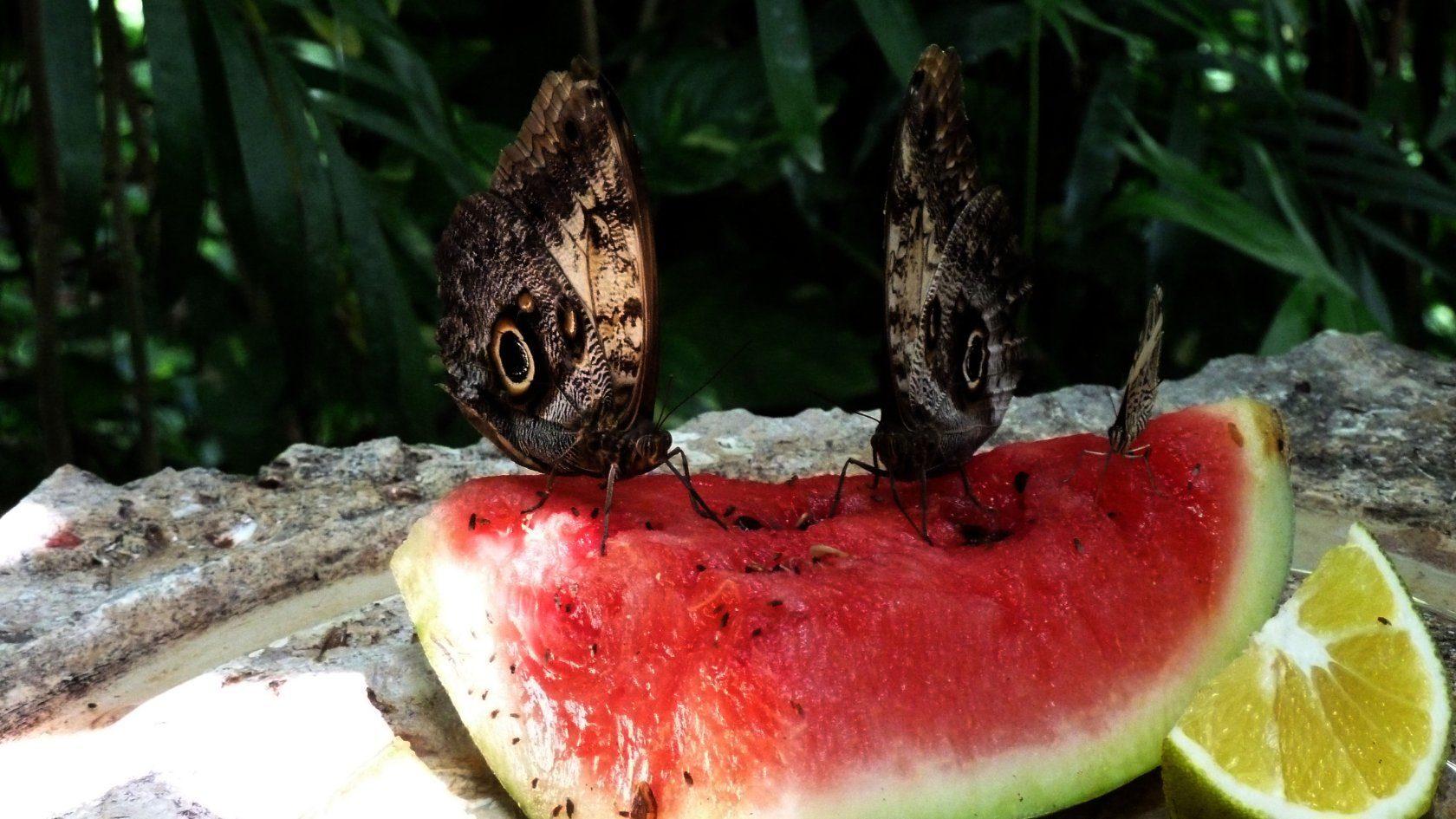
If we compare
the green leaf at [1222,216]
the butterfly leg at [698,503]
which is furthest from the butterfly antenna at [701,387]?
the green leaf at [1222,216]

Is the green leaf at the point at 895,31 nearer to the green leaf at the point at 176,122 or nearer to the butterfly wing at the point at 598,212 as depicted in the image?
the butterfly wing at the point at 598,212

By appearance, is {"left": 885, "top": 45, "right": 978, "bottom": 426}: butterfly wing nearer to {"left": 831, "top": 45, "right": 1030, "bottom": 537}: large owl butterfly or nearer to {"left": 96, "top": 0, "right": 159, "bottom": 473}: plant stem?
{"left": 831, "top": 45, "right": 1030, "bottom": 537}: large owl butterfly

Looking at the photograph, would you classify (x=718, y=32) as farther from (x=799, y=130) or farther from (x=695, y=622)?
(x=695, y=622)

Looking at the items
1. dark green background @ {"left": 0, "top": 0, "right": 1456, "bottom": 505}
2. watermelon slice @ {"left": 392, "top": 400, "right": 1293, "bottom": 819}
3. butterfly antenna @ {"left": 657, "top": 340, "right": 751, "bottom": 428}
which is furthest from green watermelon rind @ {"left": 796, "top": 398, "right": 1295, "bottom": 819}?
dark green background @ {"left": 0, "top": 0, "right": 1456, "bottom": 505}

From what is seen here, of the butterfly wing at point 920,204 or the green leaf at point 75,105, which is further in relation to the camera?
the green leaf at point 75,105

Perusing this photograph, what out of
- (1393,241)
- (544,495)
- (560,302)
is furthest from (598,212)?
(1393,241)

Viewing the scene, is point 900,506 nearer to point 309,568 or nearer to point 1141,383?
point 1141,383
